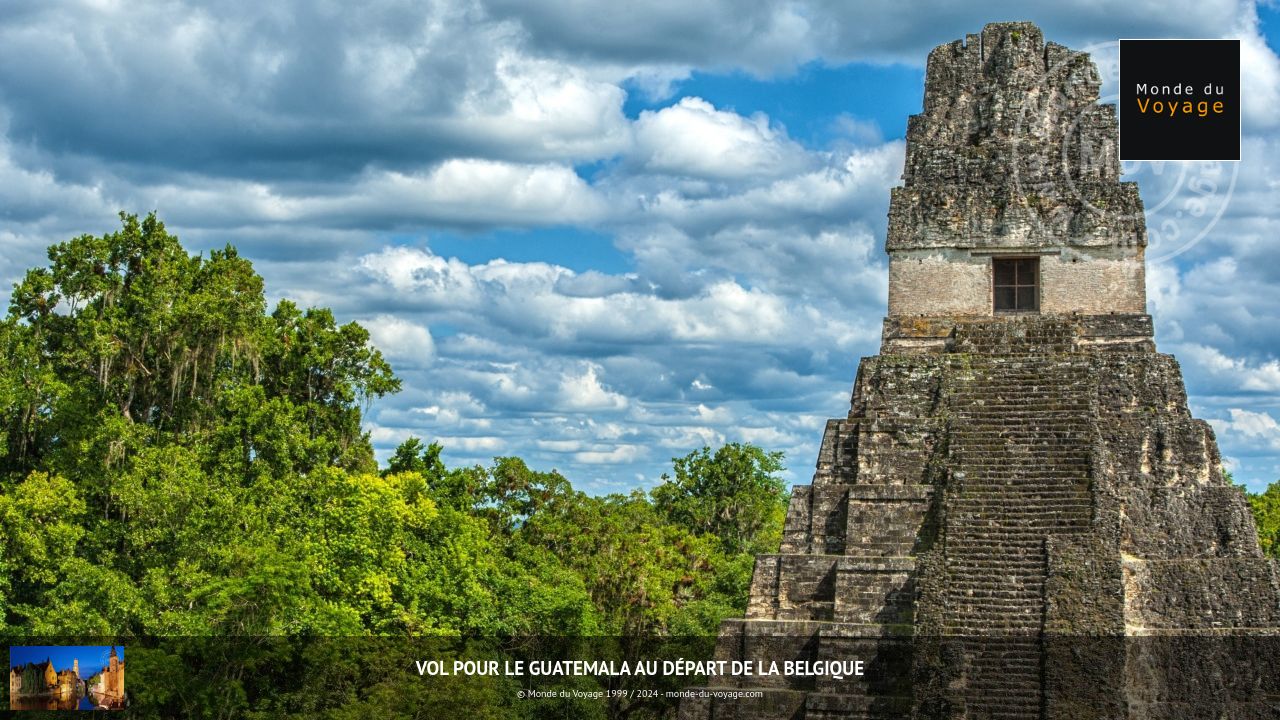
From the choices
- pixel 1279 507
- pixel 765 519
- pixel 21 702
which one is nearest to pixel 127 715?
pixel 21 702

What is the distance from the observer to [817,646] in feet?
61.7

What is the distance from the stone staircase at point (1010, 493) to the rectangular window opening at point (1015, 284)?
2.88 feet

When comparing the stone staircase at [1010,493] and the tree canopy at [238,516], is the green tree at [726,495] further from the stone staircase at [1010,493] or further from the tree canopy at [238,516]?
the stone staircase at [1010,493]

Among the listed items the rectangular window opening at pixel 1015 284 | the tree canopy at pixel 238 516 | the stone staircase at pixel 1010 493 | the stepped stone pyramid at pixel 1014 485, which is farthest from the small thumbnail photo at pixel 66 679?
the rectangular window opening at pixel 1015 284

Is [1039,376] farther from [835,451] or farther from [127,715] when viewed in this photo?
[127,715]

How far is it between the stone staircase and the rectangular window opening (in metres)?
0.88

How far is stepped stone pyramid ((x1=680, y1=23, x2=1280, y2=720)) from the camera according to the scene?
58.5 ft

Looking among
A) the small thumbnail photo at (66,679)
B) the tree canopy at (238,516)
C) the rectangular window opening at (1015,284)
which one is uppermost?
the rectangular window opening at (1015,284)

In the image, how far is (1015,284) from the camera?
75.7ft

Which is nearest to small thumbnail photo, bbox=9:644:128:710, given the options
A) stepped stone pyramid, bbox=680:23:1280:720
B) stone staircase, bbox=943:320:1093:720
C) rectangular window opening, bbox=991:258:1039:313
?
stepped stone pyramid, bbox=680:23:1280:720

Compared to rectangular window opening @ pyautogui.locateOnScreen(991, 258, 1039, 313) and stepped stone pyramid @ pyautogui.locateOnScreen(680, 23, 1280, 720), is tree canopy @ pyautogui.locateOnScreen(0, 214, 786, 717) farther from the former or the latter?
rectangular window opening @ pyautogui.locateOnScreen(991, 258, 1039, 313)

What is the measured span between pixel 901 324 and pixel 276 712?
1189 cm

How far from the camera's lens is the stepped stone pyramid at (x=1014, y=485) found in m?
17.8

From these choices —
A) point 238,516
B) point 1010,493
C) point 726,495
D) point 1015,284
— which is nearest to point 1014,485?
point 1010,493
